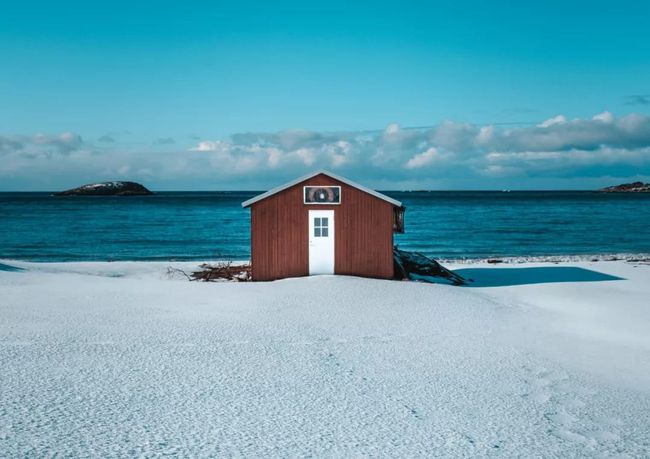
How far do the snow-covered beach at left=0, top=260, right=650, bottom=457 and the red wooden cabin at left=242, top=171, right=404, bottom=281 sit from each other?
2528mm

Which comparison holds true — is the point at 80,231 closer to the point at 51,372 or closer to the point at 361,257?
the point at 361,257

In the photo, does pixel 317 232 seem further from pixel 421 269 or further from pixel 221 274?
pixel 421 269

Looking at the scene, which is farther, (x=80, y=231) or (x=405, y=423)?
(x=80, y=231)

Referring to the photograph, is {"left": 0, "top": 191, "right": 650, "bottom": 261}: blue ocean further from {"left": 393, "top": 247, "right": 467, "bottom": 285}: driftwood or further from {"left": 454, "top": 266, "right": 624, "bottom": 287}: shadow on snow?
{"left": 393, "top": 247, "right": 467, "bottom": 285}: driftwood

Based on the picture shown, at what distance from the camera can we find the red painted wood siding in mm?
20250

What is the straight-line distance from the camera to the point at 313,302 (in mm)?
16172

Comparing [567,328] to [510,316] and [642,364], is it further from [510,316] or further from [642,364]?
[642,364]

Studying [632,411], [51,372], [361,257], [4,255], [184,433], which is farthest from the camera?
[4,255]

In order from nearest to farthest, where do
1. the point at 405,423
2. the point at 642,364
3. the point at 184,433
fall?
the point at 184,433 → the point at 405,423 → the point at 642,364

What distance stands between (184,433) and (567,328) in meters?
9.98

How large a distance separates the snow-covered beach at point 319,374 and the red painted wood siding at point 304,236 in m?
2.54

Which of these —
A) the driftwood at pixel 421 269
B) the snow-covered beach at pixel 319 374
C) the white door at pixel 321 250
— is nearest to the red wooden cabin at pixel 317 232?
the white door at pixel 321 250

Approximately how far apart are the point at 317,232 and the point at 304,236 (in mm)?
452

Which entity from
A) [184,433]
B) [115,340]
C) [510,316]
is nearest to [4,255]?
[115,340]
